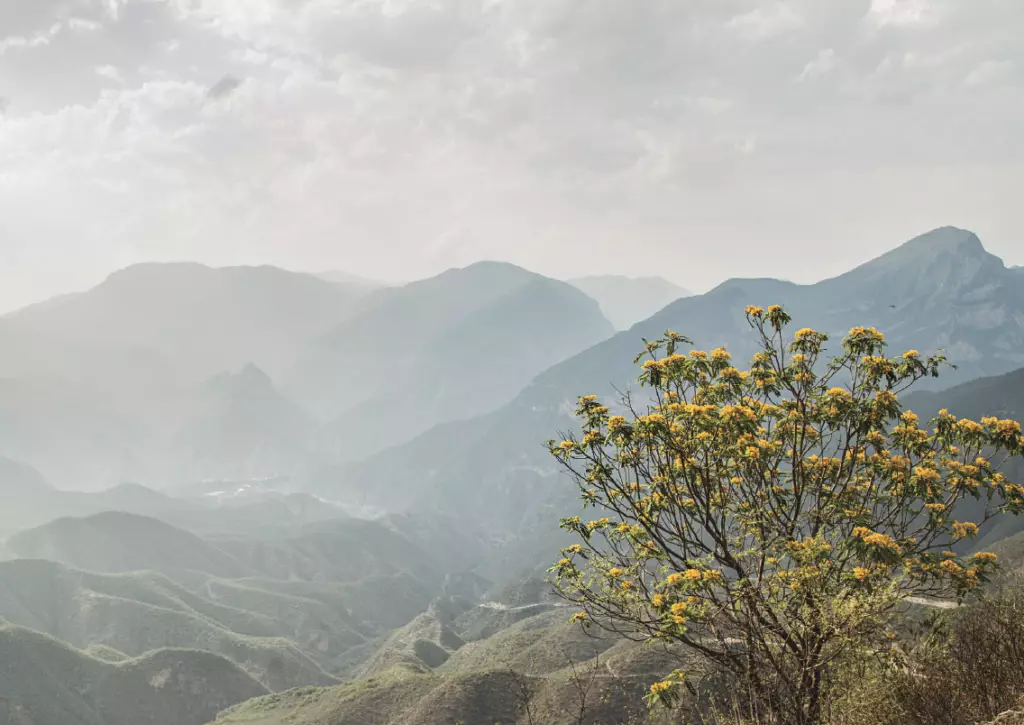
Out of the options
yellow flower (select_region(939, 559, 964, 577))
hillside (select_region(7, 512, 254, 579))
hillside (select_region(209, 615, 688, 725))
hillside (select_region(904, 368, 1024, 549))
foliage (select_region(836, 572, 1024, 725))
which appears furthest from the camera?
hillside (select_region(7, 512, 254, 579))

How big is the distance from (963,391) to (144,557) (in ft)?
747

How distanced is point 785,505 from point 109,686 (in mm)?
102205

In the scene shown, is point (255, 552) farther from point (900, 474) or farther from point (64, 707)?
point (900, 474)

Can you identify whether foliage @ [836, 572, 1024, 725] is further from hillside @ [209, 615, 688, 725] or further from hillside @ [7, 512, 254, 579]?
hillside @ [7, 512, 254, 579]

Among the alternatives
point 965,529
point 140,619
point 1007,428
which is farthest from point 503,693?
point 140,619

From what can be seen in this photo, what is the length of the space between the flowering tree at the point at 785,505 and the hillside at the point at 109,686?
93625 millimetres

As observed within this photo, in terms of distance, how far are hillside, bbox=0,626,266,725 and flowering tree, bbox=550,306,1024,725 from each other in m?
93.6

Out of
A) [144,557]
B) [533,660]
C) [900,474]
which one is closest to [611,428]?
[900,474]

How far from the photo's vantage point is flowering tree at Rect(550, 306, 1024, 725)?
33.7 feet

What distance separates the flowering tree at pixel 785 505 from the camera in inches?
405

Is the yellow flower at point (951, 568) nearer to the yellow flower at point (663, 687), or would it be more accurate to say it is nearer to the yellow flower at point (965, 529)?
the yellow flower at point (965, 529)

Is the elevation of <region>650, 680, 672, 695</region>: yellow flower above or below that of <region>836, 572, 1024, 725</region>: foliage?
above

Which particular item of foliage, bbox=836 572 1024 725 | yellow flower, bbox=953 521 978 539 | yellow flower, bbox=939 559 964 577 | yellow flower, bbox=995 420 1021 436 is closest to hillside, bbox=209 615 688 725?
foliage, bbox=836 572 1024 725

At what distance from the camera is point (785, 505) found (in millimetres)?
11828
